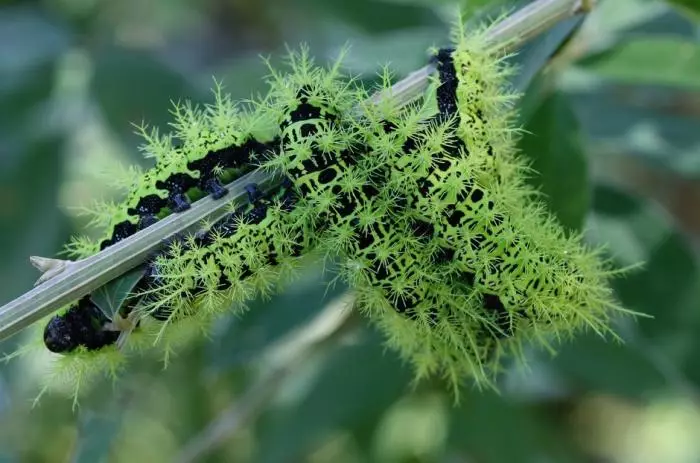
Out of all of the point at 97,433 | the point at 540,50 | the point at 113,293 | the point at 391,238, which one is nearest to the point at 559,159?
the point at 540,50

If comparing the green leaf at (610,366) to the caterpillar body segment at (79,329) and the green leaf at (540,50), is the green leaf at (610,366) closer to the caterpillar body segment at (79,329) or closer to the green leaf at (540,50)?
the green leaf at (540,50)

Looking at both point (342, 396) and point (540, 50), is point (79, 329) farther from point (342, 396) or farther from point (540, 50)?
point (342, 396)

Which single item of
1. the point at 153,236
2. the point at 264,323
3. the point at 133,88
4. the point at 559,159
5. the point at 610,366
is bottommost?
the point at 610,366

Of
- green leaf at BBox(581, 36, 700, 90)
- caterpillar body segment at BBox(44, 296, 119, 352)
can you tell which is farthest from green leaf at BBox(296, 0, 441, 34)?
caterpillar body segment at BBox(44, 296, 119, 352)

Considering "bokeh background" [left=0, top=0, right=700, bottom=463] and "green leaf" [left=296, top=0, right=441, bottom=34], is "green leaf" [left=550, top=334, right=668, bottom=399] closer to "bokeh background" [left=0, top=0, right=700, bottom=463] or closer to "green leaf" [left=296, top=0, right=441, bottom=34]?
"bokeh background" [left=0, top=0, right=700, bottom=463]

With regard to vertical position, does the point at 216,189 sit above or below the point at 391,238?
above

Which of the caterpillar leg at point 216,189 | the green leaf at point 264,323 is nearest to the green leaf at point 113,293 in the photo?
the caterpillar leg at point 216,189

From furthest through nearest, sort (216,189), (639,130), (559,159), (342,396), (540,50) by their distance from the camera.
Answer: (342,396)
(639,130)
(559,159)
(540,50)
(216,189)
